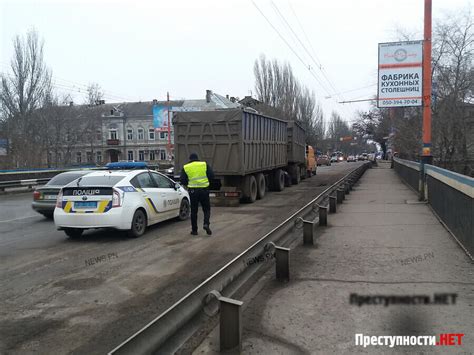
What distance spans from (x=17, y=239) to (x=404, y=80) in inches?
527

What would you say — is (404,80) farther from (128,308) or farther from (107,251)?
(128,308)

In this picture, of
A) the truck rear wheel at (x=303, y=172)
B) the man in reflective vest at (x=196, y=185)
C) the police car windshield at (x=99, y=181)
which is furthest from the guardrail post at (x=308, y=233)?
the truck rear wheel at (x=303, y=172)

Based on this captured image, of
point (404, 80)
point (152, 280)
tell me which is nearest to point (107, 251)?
point (152, 280)

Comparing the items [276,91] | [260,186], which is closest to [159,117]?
[276,91]

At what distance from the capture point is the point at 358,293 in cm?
493

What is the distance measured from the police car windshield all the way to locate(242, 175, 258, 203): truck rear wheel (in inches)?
237

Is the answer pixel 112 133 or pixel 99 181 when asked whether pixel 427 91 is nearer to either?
pixel 99 181

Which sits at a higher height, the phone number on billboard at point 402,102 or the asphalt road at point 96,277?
the phone number on billboard at point 402,102

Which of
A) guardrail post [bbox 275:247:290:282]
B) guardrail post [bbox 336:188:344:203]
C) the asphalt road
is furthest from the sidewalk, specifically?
guardrail post [bbox 336:188:344:203]

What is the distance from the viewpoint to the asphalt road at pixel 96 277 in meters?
4.00

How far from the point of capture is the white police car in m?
8.09

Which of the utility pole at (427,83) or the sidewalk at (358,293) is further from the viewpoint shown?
the utility pole at (427,83)

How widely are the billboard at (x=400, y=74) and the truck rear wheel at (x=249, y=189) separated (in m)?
5.70

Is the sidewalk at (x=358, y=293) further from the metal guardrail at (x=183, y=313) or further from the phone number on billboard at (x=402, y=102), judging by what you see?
the phone number on billboard at (x=402, y=102)
